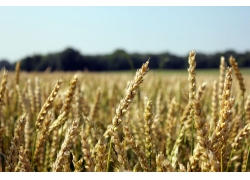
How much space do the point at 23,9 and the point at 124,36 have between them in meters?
0.48

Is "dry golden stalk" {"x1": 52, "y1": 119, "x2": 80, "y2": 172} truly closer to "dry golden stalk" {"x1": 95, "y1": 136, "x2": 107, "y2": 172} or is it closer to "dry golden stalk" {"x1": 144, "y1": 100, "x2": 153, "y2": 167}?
"dry golden stalk" {"x1": 95, "y1": 136, "x2": 107, "y2": 172}

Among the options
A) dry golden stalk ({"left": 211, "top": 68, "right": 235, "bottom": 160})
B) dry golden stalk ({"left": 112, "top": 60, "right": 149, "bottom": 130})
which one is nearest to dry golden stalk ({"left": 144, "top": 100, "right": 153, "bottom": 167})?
dry golden stalk ({"left": 112, "top": 60, "right": 149, "bottom": 130})

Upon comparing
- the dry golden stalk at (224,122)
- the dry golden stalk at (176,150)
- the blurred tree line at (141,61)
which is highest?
the blurred tree line at (141,61)

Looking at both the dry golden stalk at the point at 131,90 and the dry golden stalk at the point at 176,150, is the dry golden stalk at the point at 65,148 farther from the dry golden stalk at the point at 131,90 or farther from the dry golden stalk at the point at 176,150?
the dry golden stalk at the point at 176,150

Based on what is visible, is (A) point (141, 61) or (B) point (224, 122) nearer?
(B) point (224, 122)

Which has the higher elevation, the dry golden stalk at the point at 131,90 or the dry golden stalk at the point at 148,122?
the dry golden stalk at the point at 131,90

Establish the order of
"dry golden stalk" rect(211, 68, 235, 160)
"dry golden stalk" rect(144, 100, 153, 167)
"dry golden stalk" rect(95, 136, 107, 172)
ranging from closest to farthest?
1. "dry golden stalk" rect(211, 68, 235, 160)
2. "dry golden stalk" rect(95, 136, 107, 172)
3. "dry golden stalk" rect(144, 100, 153, 167)

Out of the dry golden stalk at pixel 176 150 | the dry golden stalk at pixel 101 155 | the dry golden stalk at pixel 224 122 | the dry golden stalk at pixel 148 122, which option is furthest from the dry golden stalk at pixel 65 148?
the dry golden stalk at pixel 176 150

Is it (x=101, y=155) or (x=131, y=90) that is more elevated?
(x=131, y=90)

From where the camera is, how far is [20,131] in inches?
44.8

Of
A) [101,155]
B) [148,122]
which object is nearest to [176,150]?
[148,122]

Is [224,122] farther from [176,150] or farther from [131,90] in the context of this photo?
[176,150]
